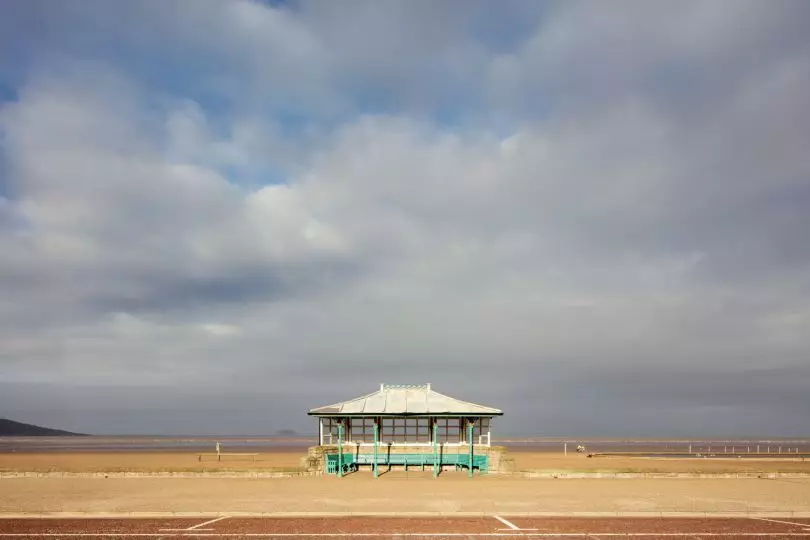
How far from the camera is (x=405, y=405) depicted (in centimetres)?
3503

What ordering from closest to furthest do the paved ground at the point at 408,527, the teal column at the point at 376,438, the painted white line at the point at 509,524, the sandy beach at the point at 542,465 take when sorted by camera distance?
the paved ground at the point at 408,527, the painted white line at the point at 509,524, the teal column at the point at 376,438, the sandy beach at the point at 542,465

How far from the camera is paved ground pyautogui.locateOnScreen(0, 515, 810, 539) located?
1600 centimetres

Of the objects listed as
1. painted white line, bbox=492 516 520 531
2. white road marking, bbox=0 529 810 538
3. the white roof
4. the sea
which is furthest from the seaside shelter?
the sea

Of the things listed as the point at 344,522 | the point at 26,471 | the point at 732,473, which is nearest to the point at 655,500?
the point at 344,522

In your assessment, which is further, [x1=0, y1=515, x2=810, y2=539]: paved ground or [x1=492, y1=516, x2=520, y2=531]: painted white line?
[x1=492, y1=516, x2=520, y2=531]: painted white line

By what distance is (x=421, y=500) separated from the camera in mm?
22922

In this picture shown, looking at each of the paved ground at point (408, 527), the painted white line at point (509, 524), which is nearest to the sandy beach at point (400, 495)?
the painted white line at point (509, 524)

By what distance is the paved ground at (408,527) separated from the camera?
16000 mm

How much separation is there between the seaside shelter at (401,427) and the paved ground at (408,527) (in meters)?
14.9

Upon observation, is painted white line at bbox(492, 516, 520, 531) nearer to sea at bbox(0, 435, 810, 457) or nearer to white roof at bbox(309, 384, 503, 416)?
white roof at bbox(309, 384, 503, 416)

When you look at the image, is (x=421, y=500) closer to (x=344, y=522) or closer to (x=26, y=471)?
(x=344, y=522)

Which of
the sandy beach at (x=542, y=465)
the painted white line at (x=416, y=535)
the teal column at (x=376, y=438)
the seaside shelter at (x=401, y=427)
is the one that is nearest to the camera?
the painted white line at (x=416, y=535)

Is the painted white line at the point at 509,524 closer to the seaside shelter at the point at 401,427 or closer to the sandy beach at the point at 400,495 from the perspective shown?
the sandy beach at the point at 400,495

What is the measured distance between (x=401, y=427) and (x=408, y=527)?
833 inches
